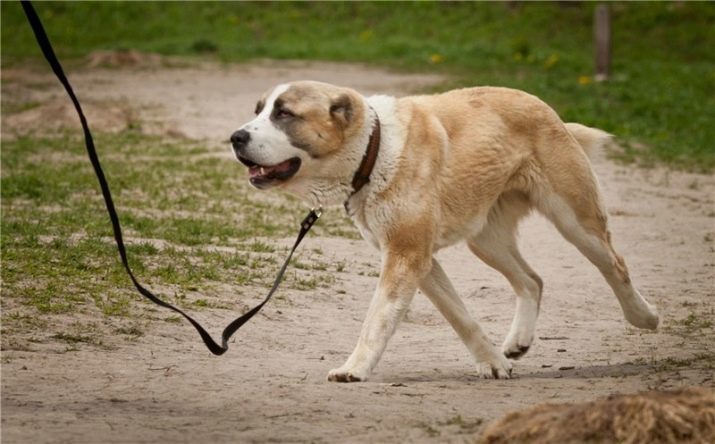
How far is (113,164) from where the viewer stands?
1416cm

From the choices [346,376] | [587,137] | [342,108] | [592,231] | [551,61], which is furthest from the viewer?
[551,61]

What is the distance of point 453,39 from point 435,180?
23236 mm

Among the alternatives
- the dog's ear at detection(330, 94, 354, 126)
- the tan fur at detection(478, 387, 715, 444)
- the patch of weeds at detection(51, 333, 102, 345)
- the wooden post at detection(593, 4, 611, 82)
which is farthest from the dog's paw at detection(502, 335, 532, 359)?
the wooden post at detection(593, 4, 611, 82)

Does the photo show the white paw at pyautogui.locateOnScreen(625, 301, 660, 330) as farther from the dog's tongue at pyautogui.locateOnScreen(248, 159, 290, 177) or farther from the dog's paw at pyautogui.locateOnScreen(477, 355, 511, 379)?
the dog's tongue at pyautogui.locateOnScreen(248, 159, 290, 177)

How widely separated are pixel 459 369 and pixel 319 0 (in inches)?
1067

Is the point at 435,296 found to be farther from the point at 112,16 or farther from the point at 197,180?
the point at 112,16

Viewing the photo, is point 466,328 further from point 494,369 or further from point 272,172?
point 272,172

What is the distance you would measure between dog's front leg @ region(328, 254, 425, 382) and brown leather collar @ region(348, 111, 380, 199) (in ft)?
1.26

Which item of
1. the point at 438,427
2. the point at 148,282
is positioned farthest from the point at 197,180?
the point at 438,427

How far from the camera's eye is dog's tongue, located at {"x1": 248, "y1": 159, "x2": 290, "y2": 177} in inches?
259

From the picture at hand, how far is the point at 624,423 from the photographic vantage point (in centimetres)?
468

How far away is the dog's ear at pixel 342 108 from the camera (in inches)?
260

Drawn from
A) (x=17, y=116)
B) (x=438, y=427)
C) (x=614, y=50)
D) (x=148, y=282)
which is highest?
(x=438, y=427)

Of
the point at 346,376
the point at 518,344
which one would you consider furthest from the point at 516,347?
the point at 346,376
